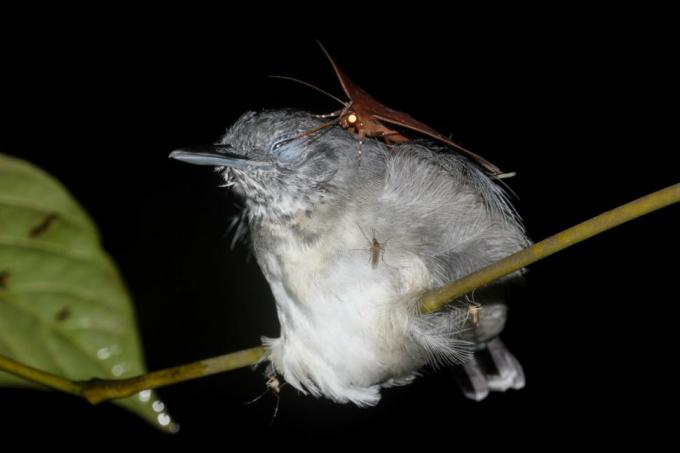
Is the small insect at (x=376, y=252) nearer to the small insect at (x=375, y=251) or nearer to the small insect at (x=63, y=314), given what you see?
the small insect at (x=375, y=251)

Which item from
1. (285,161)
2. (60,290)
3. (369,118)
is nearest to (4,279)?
(60,290)

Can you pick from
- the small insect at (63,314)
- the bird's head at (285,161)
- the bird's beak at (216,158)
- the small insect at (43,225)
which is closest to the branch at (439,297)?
the small insect at (63,314)

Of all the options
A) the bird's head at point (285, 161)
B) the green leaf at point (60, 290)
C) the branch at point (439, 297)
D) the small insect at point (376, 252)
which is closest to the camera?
the branch at point (439, 297)

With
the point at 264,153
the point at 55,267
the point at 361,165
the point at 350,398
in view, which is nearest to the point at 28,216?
the point at 55,267

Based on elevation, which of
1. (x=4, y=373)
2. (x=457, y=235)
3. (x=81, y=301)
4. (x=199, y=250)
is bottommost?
(x=199, y=250)

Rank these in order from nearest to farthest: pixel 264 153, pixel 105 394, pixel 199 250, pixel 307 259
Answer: pixel 105 394, pixel 307 259, pixel 264 153, pixel 199 250

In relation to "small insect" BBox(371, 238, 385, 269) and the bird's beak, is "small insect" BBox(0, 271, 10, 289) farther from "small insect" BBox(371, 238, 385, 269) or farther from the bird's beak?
"small insect" BBox(371, 238, 385, 269)

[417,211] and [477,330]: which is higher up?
[417,211]

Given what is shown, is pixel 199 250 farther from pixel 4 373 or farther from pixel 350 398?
pixel 4 373
